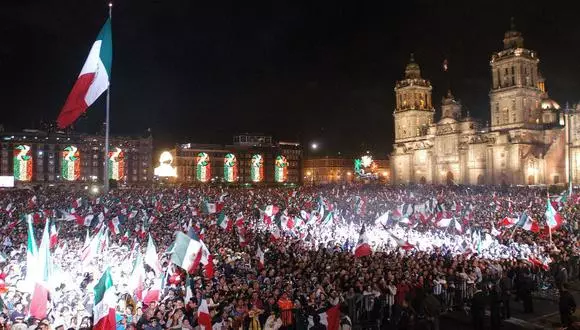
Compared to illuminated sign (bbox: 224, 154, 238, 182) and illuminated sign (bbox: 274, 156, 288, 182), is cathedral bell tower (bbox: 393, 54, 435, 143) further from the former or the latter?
illuminated sign (bbox: 224, 154, 238, 182)

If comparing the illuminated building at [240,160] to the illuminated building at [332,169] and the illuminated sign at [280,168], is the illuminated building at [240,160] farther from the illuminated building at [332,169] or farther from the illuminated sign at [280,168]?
the illuminated building at [332,169]

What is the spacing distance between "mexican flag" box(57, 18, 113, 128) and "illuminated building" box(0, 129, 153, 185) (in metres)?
85.6

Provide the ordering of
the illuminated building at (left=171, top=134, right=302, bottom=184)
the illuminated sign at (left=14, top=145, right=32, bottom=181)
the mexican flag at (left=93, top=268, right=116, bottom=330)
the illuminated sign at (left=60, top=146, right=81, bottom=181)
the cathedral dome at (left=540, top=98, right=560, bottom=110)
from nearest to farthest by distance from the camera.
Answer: the mexican flag at (left=93, top=268, right=116, bottom=330)
the cathedral dome at (left=540, top=98, right=560, bottom=110)
the illuminated sign at (left=14, top=145, right=32, bottom=181)
the illuminated sign at (left=60, top=146, right=81, bottom=181)
the illuminated building at (left=171, top=134, right=302, bottom=184)

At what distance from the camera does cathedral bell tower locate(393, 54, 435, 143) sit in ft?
318

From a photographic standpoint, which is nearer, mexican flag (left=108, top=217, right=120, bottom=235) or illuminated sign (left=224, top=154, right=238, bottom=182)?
mexican flag (left=108, top=217, right=120, bottom=235)

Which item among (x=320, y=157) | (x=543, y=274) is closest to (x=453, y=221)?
(x=543, y=274)

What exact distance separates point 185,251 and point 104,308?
445 centimetres

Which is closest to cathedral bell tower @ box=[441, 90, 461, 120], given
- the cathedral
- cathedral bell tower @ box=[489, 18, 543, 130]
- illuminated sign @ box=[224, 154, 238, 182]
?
the cathedral

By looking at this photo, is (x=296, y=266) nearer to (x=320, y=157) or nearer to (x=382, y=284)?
(x=382, y=284)

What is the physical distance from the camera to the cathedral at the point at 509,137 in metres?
71.0

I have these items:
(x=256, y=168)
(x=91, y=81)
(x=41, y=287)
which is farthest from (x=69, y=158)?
(x=41, y=287)

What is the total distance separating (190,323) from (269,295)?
2.12 m

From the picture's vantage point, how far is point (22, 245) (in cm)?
1912

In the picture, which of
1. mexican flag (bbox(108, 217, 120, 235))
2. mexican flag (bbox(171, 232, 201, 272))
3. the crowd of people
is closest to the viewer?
the crowd of people
